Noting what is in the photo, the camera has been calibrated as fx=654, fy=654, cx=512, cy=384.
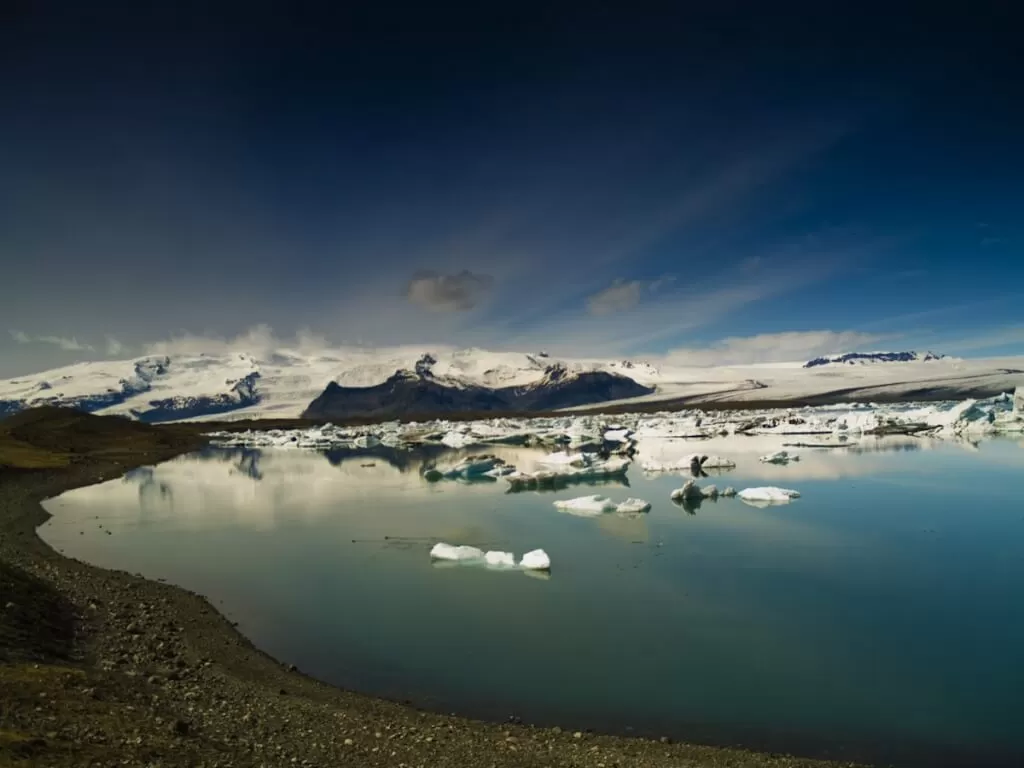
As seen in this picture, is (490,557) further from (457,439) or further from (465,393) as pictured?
(465,393)

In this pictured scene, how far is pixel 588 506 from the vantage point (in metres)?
18.4

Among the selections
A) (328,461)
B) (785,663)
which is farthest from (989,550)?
(328,461)

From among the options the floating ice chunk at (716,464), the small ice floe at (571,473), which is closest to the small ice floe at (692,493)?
the small ice floe at (571,473)

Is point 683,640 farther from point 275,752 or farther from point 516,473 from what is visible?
point 516,473

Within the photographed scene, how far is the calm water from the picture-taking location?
6.89 meters

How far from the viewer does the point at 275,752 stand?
212 inches

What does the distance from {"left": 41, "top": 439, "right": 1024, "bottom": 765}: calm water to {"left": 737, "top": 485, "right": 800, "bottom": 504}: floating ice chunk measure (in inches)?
21.0

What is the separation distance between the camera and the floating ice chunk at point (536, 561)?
1245 centimetres

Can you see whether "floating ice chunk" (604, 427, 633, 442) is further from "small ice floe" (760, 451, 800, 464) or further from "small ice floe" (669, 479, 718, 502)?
"small ice floe" (669, 479, 718, 502)

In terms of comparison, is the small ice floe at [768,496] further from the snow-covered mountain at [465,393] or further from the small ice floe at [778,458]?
the snow-covered mountain at [465,393]

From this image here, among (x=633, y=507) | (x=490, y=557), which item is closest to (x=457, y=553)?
(x=490, y=557)

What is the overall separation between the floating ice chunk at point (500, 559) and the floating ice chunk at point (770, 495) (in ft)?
31.1

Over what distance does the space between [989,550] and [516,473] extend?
1615 cm

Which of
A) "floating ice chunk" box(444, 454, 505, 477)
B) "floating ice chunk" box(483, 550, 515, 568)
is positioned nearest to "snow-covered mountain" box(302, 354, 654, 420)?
"floating ice chunk" box(444, 454, 505, 477)
